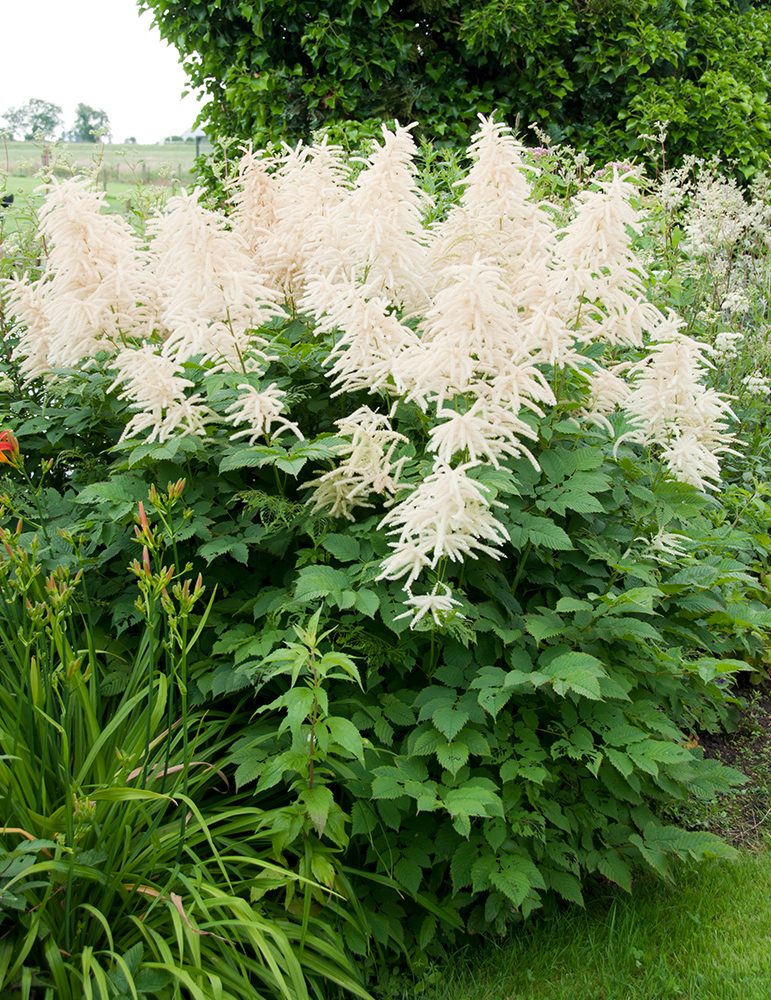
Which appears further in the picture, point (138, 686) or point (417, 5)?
point (417, 5)

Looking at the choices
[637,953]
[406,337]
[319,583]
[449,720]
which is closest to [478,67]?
[406,337]

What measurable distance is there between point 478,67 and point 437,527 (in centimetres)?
782

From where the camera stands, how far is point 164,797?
6.95 ft

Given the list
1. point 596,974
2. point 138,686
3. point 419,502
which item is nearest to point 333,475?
point 419,502

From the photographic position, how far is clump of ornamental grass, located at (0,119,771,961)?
94.9 inches

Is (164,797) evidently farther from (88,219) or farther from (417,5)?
(417,5)

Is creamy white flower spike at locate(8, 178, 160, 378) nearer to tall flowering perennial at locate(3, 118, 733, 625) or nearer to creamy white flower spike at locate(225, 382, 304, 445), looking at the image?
tall flowering perennial at locate(3, 118, 733, 625)

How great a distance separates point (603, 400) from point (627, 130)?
6.93 m

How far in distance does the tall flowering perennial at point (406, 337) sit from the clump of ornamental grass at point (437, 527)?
0.04ft

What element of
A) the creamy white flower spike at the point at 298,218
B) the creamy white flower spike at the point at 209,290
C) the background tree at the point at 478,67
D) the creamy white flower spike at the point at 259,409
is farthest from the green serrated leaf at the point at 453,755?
the background tree at the point at 478,67

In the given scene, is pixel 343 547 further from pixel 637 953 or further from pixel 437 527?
pixel 637 953

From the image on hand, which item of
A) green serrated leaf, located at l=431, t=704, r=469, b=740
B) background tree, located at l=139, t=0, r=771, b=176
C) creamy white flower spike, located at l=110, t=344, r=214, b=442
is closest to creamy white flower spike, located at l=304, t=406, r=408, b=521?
creamy white flower spike, located at l=110, t=344, r=214, b=442

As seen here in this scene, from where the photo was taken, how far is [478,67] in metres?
8.48

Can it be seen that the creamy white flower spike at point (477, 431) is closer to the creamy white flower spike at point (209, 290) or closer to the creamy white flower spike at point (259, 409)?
the creamy white flower spike at point (259, 409)
